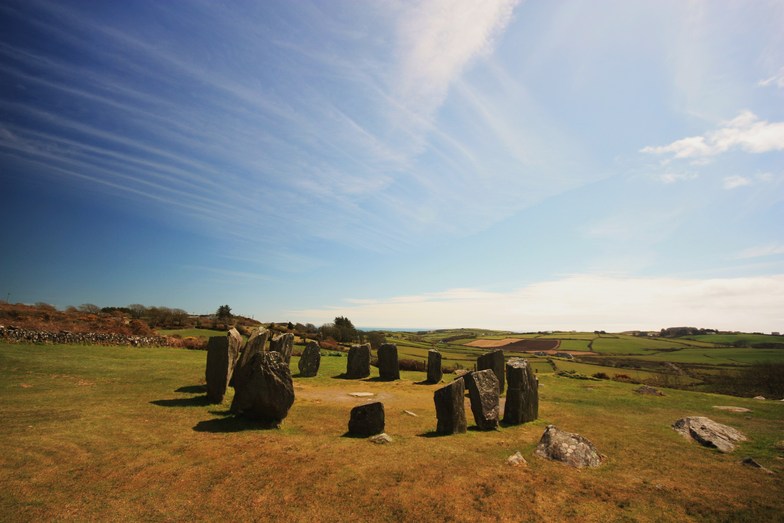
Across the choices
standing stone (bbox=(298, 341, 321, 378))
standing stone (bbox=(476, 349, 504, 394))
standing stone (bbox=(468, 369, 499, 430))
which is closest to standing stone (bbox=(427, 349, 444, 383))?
standing stone (bbox=(476, 349, 504, 394))

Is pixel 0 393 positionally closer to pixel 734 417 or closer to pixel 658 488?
pixel 658 488

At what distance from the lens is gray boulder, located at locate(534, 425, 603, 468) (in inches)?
367

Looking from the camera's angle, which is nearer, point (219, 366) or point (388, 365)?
point (219, 366)

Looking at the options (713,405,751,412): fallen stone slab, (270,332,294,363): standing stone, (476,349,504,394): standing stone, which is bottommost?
(713,405,751,412): fallen stone slab

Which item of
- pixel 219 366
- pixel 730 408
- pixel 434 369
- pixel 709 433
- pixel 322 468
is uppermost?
pixel 219 366

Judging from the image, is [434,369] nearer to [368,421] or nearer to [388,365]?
[388,365]

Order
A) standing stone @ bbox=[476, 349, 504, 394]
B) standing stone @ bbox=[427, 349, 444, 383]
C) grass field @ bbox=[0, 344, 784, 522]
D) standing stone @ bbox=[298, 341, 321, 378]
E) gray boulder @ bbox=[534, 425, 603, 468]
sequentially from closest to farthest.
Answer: grass field @ bbox=[0, 344, 784, 522] → gray boulder @ bbox=[534, 425, 603, 468] → standing stone @ bbox=[476, 349, 504, 394] → standing stone @ bbox=[427, 349, 444, 383] → standing stone @ bbox=[298, 341, 321, 378]

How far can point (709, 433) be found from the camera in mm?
11711

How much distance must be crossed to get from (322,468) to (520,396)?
28.8ft

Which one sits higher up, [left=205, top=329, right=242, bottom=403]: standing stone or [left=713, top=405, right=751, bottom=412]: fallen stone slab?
[left=205, top=329, right=242, bottom=403]: standing stone

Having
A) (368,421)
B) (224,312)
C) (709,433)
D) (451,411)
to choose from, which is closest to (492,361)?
(451,411)

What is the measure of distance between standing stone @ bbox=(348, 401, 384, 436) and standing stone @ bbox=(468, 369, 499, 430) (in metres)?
3.57

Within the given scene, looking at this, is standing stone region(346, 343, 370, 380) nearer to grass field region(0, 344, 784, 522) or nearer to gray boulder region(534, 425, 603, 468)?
grass field region(0, 344, 784, 522)

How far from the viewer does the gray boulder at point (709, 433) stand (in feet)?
36.3
